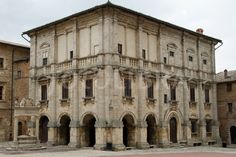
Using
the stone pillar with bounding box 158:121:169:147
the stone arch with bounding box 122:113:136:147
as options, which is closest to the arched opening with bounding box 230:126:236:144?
the stone pillar with bounding box 158:121:169:147

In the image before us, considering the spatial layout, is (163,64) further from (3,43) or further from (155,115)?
(3,43)

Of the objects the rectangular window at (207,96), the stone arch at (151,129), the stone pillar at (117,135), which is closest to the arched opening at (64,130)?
the stone pillar at (117,135)

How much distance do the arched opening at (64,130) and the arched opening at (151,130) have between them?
7.48 meters

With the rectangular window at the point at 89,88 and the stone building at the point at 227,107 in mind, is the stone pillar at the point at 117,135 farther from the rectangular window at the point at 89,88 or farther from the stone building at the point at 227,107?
the stone building at the point at 227,107

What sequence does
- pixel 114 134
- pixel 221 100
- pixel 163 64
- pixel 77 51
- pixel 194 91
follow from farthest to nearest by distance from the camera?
pixel 221 100
pixel 194 91
pixel 163 64
pixel 77 51
pixel 114 134

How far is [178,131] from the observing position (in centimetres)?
3741

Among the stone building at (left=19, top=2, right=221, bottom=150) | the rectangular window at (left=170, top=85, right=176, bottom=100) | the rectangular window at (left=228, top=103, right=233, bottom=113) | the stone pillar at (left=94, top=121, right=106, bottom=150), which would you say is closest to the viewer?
the stone pillar at (left=94, top=121, right=106, bottom=150)

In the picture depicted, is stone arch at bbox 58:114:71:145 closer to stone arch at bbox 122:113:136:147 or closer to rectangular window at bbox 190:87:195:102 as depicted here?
stone arch at bbox 122:113:136:147

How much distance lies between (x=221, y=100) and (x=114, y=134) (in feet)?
66.2

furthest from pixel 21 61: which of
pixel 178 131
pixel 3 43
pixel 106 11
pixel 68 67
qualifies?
pixel 178 131

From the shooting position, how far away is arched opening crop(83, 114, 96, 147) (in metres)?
32.9

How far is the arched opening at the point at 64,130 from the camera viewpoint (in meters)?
Answer: 35.0

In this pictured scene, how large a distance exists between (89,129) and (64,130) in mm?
3082

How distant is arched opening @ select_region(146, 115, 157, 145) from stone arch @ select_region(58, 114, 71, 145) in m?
7.46
